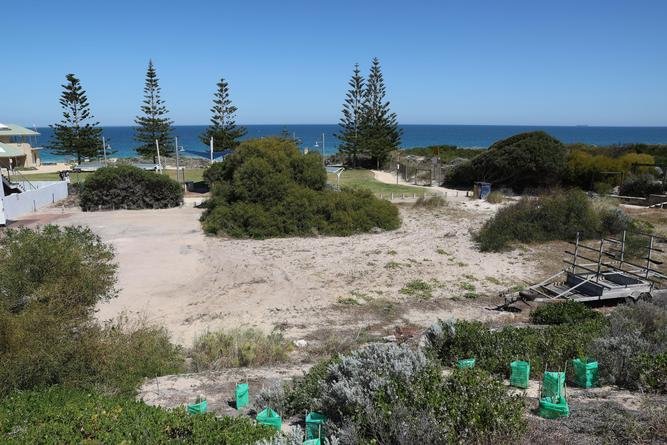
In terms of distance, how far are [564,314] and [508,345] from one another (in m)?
2.66

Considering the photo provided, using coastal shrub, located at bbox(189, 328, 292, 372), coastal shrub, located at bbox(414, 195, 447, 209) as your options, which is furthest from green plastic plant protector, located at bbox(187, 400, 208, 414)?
coastal shrub, located at bbox(414, 195, 447, 209)

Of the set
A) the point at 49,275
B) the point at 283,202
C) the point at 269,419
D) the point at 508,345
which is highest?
the point at 49,275

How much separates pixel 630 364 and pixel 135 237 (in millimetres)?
13957

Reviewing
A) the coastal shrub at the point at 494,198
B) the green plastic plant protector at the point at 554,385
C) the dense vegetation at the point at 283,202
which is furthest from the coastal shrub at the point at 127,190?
the green plastic plant protector at the point at 554,385

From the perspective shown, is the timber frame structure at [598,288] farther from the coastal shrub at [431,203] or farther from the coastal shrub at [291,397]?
the coastal shrub at [431,203]

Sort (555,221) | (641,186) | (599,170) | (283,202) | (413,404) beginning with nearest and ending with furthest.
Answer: (413,404) < (555,221) < (283,202) < (641,186) < (599,170)

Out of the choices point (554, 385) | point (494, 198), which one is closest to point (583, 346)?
point (554, 385)

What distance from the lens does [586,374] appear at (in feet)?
17.3

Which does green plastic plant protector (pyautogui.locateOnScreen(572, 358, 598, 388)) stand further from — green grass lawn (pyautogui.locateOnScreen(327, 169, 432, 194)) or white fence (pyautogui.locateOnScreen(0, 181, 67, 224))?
white fence (pyautogui.locateOnScreen(0, 181, 67, 224))

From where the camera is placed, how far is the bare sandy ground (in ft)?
31.3

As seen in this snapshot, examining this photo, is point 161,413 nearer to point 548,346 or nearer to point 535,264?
point 548,346

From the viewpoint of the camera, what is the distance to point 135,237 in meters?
15.9

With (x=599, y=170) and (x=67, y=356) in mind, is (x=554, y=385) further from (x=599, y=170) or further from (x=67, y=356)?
(x=599, y=170)

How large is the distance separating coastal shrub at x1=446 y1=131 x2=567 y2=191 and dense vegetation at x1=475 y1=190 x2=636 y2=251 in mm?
9034
